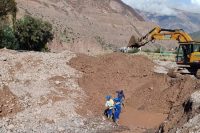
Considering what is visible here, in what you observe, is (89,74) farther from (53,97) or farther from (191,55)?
(191,55)

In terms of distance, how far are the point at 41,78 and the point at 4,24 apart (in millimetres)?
19824

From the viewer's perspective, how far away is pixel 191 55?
104 feet

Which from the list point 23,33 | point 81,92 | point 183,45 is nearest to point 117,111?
point 81,92

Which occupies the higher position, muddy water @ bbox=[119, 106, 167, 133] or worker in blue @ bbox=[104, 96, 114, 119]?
worker in blue @ bbox=[104, 96, 114, 119]

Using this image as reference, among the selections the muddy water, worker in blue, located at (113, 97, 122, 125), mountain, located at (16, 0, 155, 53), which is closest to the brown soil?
worker in blue, located at (113, 97, 122, 125)

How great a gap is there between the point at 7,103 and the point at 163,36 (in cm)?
1429

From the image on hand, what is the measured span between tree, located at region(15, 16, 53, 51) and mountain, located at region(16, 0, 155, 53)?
116 ft

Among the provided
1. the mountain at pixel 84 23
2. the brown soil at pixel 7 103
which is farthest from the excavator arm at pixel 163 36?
the mountain at pixel 84 23

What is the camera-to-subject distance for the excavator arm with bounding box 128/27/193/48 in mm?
32594

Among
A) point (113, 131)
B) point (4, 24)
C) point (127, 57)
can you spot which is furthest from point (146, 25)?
point (113, 131)

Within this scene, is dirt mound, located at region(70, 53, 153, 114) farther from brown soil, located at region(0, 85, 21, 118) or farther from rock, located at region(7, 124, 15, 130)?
rock, located at region(7, 124, 15, 130)

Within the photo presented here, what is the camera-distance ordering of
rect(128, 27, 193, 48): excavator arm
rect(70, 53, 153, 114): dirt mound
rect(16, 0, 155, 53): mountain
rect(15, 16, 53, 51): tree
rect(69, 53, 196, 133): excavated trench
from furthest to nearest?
rect(16, 0, 155, 53): mountain, rect(15, 16, 53, 51): tree, rect(128, 27, 193, 48): excavator arm, rect(70, 53, 153, 114): dirt mound, rect(69, 53, 196, 133): excavated trench

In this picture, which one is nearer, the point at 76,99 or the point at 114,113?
the point at 114,113

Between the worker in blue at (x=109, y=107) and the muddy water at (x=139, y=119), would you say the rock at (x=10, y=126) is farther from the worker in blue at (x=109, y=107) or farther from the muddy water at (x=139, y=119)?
the muddy water at (x=139, y=119)
